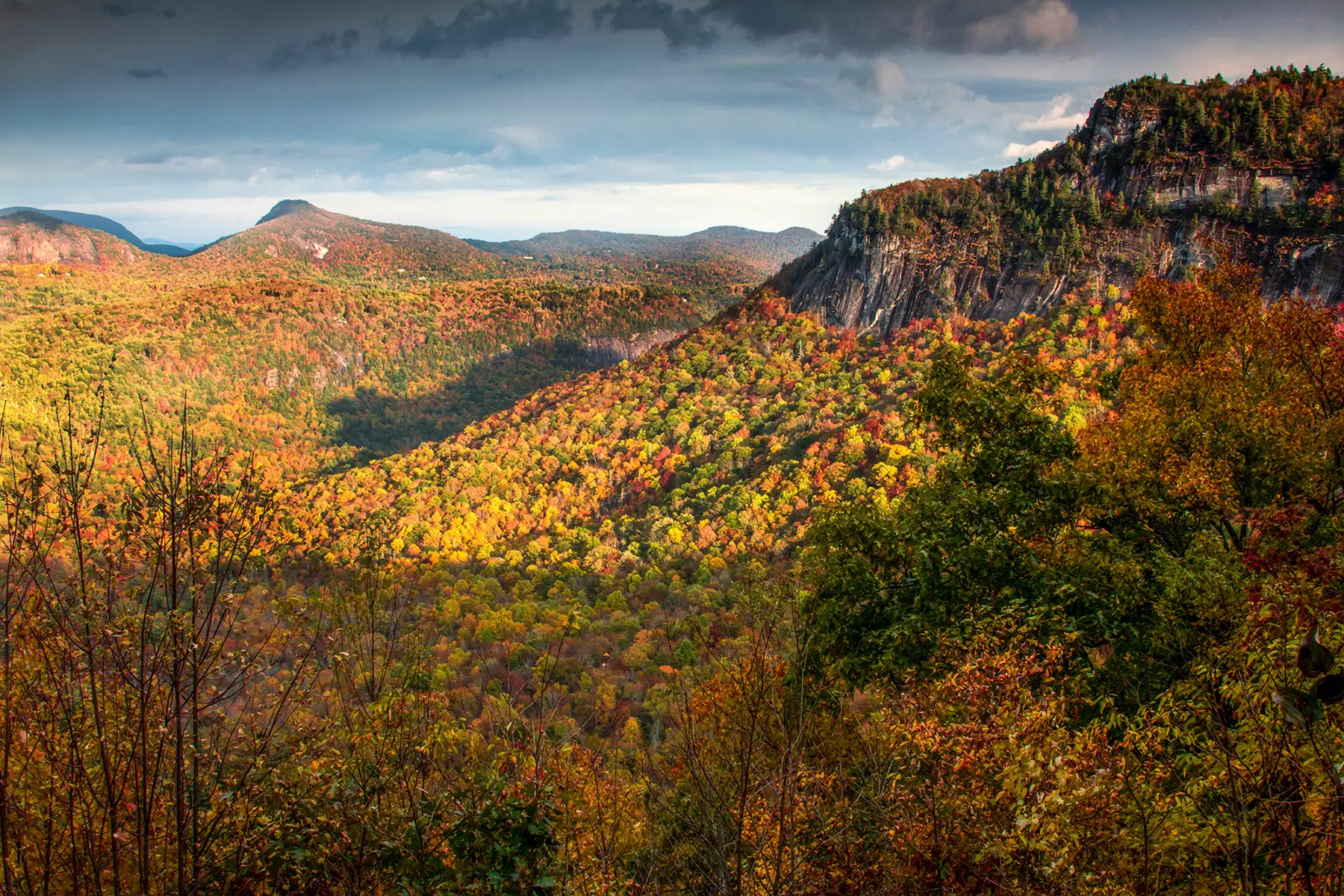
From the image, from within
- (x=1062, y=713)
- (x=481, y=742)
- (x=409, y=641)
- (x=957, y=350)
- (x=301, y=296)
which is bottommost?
(x=481, y=742)

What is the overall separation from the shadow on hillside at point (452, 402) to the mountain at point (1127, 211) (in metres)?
77.9

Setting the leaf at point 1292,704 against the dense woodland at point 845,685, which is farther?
the dense woodland at point 845,685

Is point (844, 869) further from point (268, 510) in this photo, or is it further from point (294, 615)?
point (268, 510)

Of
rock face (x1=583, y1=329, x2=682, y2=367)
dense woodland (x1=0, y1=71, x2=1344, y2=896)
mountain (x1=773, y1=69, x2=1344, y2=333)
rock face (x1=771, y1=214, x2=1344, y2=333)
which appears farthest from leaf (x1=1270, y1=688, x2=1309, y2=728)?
rock face (x1=583, y1=329, x2=682, y2=367)

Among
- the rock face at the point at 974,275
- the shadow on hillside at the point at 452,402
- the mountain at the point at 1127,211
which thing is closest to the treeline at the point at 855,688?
the rock face at the point at 974,275

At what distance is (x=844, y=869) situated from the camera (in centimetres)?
552

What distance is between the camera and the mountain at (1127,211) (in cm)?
4412

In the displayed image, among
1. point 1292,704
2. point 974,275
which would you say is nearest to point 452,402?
point 974,275

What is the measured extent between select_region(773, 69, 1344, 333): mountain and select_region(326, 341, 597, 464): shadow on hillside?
7794cm

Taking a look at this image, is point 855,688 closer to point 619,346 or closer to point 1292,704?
point 1292,704

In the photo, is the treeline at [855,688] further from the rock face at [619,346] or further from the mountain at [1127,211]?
the rock face at [619,346]

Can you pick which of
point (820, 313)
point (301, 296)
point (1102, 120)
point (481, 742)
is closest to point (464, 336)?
point (301, 296)

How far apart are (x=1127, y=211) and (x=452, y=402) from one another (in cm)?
12326

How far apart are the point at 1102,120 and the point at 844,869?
6858cm
